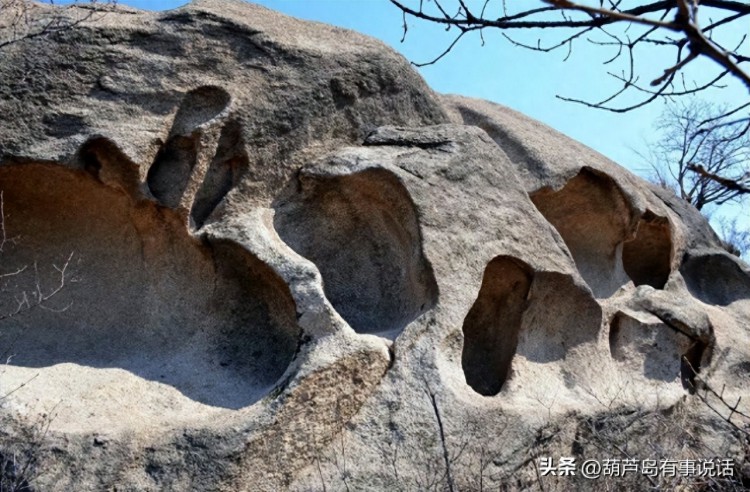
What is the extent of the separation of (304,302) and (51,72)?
1.34m

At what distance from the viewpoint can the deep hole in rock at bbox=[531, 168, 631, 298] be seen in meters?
4.89

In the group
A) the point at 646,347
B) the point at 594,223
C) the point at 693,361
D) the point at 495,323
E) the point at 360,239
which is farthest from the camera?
the point at 594,223

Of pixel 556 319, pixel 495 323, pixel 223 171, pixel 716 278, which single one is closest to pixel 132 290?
pixel 223 171

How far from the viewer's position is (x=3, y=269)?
372 cm

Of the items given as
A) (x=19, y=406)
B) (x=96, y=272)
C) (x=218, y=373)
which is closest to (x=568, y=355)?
(x=218, y=373)

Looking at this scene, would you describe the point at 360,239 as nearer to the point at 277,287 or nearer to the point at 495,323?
the point at 277,287

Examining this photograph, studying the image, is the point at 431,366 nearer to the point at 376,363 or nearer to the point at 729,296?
the point at 376,363

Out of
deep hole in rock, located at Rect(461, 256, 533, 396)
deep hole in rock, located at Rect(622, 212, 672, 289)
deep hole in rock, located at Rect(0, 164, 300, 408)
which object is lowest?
deep hole in rock, located at Rect(0, 164, 300, 408)

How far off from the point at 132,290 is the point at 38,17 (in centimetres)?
117

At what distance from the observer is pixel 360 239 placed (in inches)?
160

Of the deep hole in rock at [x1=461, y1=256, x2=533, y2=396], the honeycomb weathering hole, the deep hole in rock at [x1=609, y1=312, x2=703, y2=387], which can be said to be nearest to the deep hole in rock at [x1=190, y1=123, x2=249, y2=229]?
the deep hole in rock at [x1=461, y1=256, x2=533, y2=396]

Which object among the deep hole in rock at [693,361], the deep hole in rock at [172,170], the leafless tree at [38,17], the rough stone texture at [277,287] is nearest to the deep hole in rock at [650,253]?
the deep hole in rock at [693,361]

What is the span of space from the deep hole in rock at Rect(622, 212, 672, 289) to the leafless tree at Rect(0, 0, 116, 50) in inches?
119

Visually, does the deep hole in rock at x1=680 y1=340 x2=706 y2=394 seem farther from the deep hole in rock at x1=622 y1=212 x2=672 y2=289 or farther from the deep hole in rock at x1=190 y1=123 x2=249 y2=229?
the deep hole in rock at x1=190 y1=123 x2=249 y2=229
